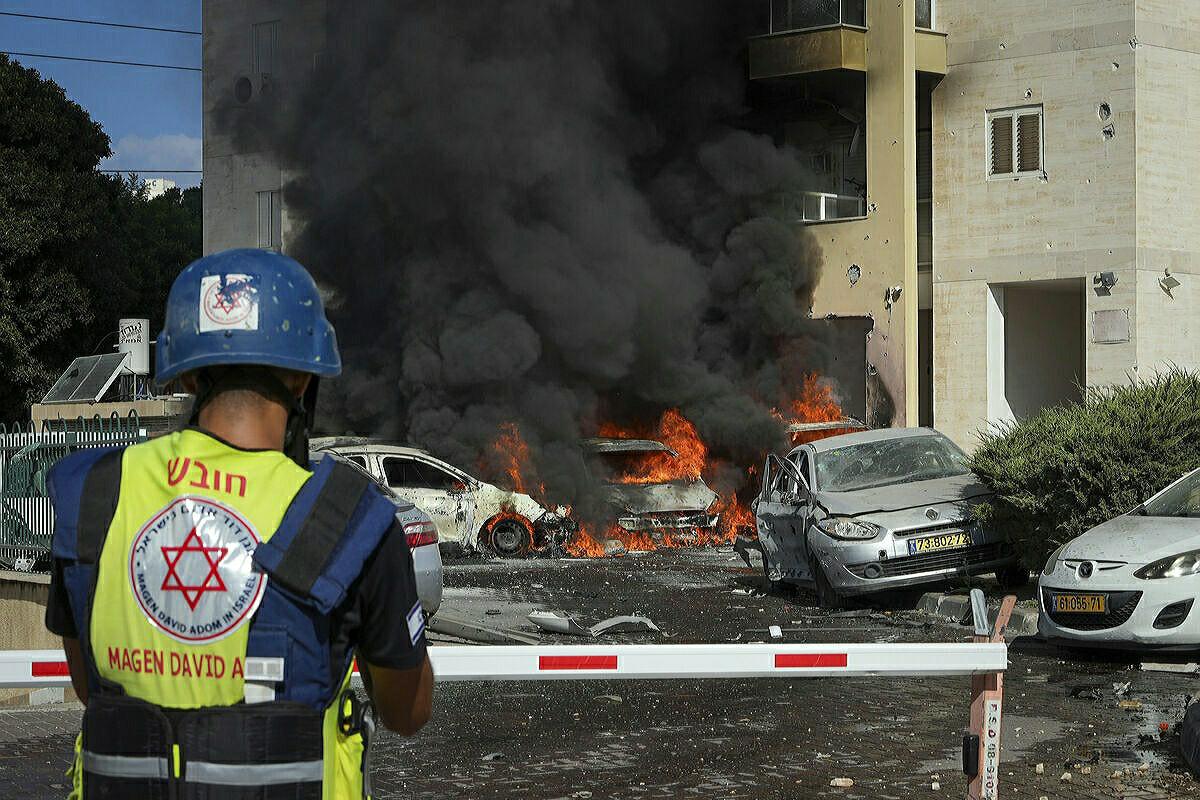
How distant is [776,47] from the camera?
1071 inches

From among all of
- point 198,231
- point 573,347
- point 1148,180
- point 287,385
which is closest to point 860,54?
point 1148,180

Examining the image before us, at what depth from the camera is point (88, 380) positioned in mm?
28281

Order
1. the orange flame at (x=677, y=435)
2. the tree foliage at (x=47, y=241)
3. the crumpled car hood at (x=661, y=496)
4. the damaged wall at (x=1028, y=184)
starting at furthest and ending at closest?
1. the tree foliage at (x=47, y=241)
2. the orange flame at (x=677, y=435)
3. the damaged wall at (x=1028, y=184)
4. the crumpled car hood at (x=661, y=496)

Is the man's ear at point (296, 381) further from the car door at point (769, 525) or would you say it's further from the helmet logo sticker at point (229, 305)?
the car door at point (769, 525)

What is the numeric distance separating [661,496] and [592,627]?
960cm

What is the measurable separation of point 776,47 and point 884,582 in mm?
16089

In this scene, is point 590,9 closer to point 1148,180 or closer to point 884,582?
point 1148,180

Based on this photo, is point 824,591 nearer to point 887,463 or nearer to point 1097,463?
point 887,463

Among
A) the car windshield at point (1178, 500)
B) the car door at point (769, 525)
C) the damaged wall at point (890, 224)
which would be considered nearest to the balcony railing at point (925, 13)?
the damaged wall at point (890, 224)

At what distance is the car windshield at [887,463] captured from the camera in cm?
1457

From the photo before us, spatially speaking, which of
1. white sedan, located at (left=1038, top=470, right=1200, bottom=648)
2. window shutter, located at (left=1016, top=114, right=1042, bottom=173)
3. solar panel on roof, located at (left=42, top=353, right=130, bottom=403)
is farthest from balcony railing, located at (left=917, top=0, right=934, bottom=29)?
white sedan, located at (left=1038, top=470, right=1200, bottom=648)

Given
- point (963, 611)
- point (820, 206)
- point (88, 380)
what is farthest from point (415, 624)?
point (88, 380)

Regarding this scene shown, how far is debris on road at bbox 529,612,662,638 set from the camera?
39.1 feet

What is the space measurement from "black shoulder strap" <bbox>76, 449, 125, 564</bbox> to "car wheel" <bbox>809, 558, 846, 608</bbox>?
39.0 feet
